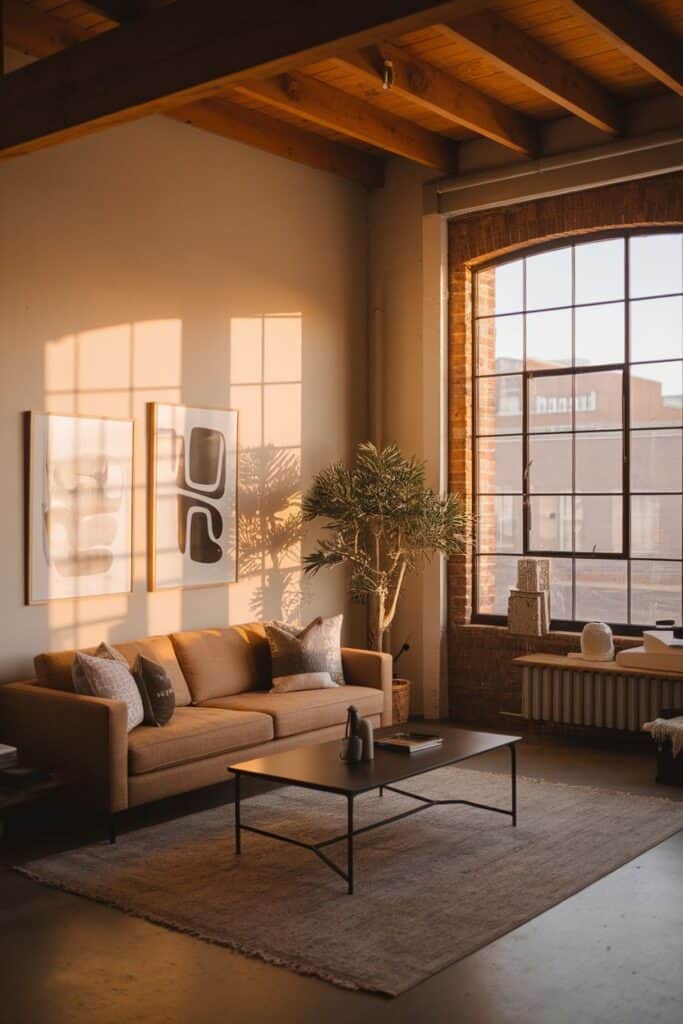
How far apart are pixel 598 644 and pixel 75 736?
3.40 metres

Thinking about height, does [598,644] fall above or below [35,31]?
below

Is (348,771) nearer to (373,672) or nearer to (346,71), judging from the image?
(373,672)

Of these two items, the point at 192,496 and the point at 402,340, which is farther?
the point at 402,340

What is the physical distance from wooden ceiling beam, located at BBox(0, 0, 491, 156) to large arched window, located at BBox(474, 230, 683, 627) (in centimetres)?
385

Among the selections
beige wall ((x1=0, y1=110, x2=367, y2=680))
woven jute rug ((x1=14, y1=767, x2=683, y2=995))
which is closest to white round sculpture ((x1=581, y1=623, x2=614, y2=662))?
woven jute rug ((x1=14, y1=767, x2=683, y2=995))

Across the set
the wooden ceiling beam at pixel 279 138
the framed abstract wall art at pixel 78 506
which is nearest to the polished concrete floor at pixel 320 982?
the framed abstract wall art at pixel 78 506

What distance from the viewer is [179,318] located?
704 centimetres

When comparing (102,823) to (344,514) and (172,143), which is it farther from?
(172,143)

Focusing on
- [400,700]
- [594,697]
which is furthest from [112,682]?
[594,697]

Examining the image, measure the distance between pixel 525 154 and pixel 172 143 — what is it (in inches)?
93.1

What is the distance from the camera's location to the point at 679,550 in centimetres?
721

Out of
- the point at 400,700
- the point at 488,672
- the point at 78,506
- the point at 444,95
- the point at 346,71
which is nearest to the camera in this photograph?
the point at 78,506

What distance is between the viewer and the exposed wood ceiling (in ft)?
13.4

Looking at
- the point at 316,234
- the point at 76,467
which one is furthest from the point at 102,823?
the point at 316,234
